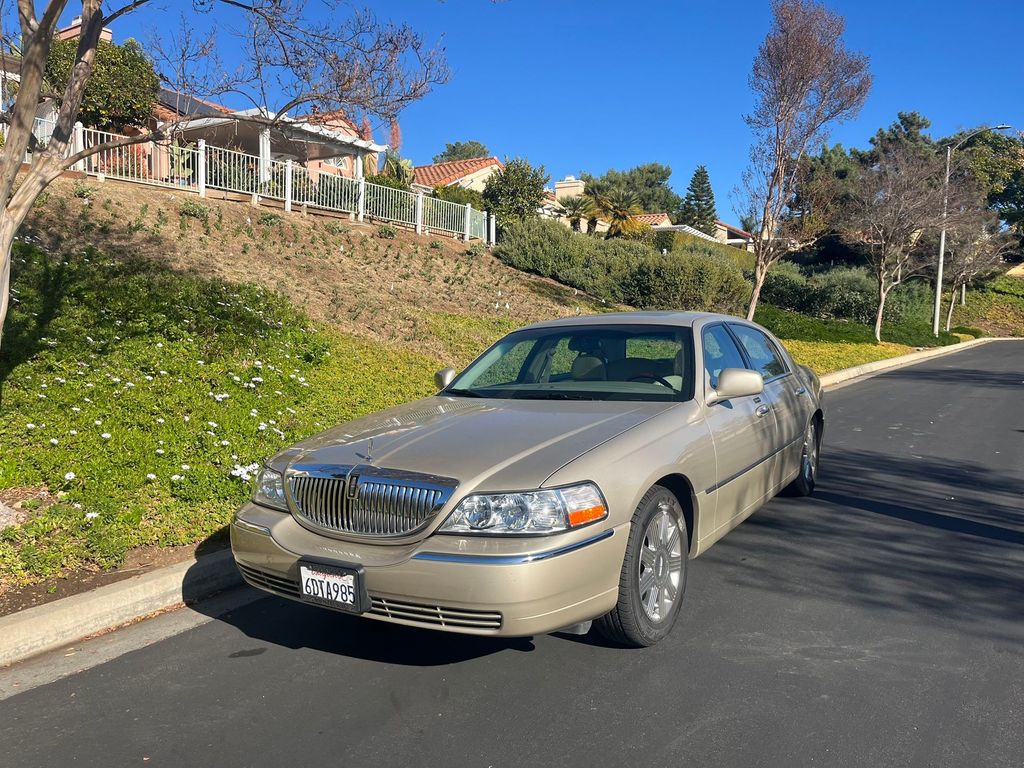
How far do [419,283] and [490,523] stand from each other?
14.7 meters

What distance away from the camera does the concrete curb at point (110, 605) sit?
13.1 feet

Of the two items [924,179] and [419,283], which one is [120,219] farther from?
[924,179]

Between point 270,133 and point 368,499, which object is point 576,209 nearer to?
point 270,133

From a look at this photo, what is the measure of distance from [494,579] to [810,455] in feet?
14.1

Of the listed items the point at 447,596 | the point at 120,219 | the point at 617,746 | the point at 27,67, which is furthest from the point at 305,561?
the point at 120,219

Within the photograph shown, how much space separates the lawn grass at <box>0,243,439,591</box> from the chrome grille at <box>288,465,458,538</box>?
183 centimetres

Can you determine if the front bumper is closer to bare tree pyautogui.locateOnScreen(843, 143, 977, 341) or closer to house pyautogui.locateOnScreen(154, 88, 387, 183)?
house pyautogui.locateOnScreen(154, 88, 387, 183)

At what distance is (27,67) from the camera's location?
524 centimetres

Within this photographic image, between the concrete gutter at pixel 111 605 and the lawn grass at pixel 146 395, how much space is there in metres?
0.45

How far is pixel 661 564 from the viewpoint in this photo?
157 inches

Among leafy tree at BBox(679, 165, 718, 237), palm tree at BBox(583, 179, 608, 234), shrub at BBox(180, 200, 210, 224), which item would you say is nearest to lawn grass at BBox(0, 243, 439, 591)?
shrub at BBox(180, 200, 210, 224)

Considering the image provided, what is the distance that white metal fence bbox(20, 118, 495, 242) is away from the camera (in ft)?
49.8

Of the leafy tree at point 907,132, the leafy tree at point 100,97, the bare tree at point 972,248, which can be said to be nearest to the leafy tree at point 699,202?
the leafy tree at point 907,132

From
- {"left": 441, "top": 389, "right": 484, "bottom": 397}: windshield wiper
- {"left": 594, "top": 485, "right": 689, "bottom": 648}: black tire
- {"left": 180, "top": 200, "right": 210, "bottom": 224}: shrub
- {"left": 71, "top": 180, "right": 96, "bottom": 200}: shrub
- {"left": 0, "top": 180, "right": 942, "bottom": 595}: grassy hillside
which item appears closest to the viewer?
{"left": 594, "top": 485, "right": 689, "bottom": 648}: black tire
